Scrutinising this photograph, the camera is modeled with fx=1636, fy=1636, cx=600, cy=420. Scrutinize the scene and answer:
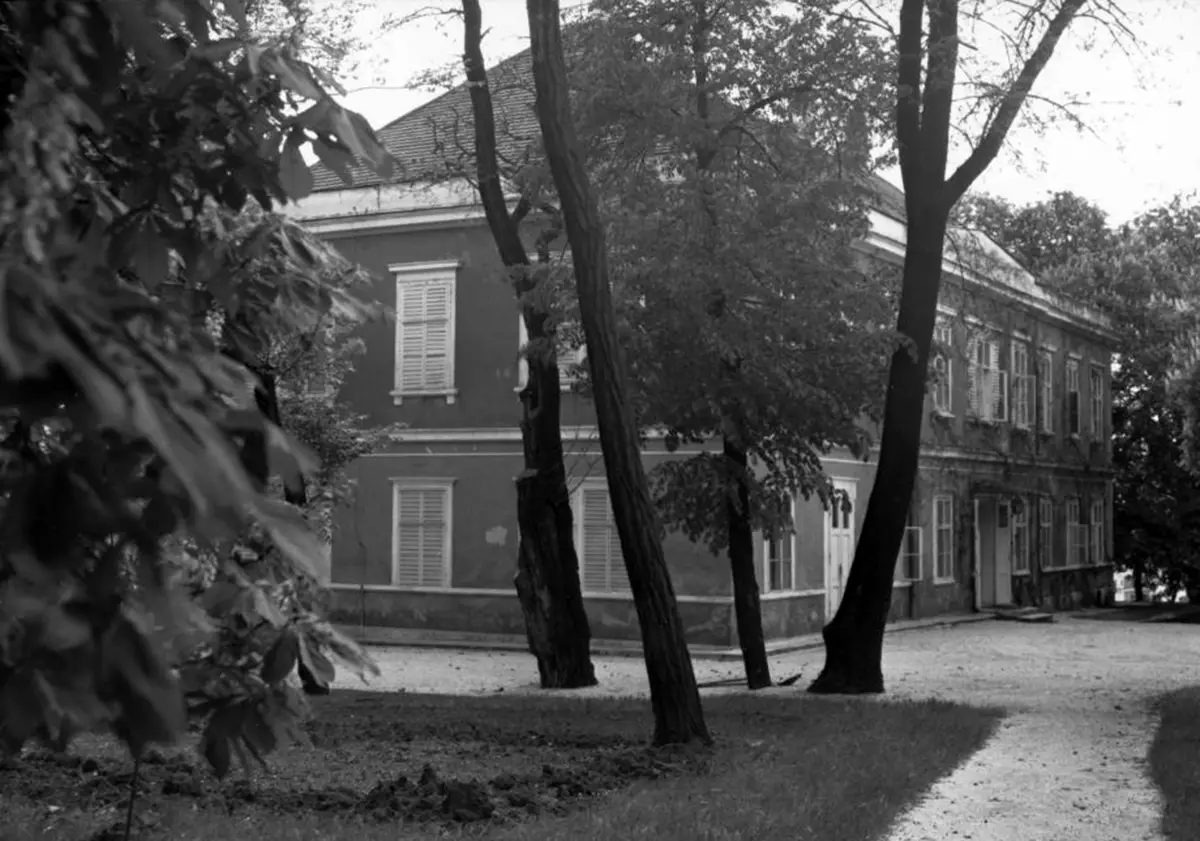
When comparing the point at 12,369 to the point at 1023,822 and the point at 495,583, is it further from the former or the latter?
the point at 495,583

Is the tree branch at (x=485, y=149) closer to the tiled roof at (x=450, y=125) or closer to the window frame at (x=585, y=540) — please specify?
the tiled roof at (x=450, y=125)

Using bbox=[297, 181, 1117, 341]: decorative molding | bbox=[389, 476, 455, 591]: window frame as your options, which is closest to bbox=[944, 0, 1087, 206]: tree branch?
bbox=[297, 181, 1117, 341]: decorative molding

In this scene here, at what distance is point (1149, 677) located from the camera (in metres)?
20.6

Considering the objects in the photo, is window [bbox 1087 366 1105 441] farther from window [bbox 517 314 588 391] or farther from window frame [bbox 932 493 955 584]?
window [bbox 517 314 588 391]

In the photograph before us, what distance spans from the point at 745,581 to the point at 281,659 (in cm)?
1457

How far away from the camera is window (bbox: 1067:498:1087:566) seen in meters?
41.4

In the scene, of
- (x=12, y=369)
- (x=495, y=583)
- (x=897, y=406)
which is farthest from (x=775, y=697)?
(x=12, y=369)

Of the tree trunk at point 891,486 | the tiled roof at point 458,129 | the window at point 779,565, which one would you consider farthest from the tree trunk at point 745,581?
the tiled roof at point 458,129

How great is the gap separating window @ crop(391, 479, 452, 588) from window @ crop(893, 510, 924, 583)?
9.41 meters

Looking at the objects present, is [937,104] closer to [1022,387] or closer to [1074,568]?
[1022,387]

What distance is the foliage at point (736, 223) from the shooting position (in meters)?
15.6

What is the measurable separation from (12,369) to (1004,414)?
3664 centimetres

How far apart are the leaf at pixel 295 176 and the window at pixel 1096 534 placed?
42.0 metres

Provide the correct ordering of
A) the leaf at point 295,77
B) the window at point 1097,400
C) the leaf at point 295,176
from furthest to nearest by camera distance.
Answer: the window at point 1097,400 < the leaf at point 295,176 < the leaf at point 295,77
